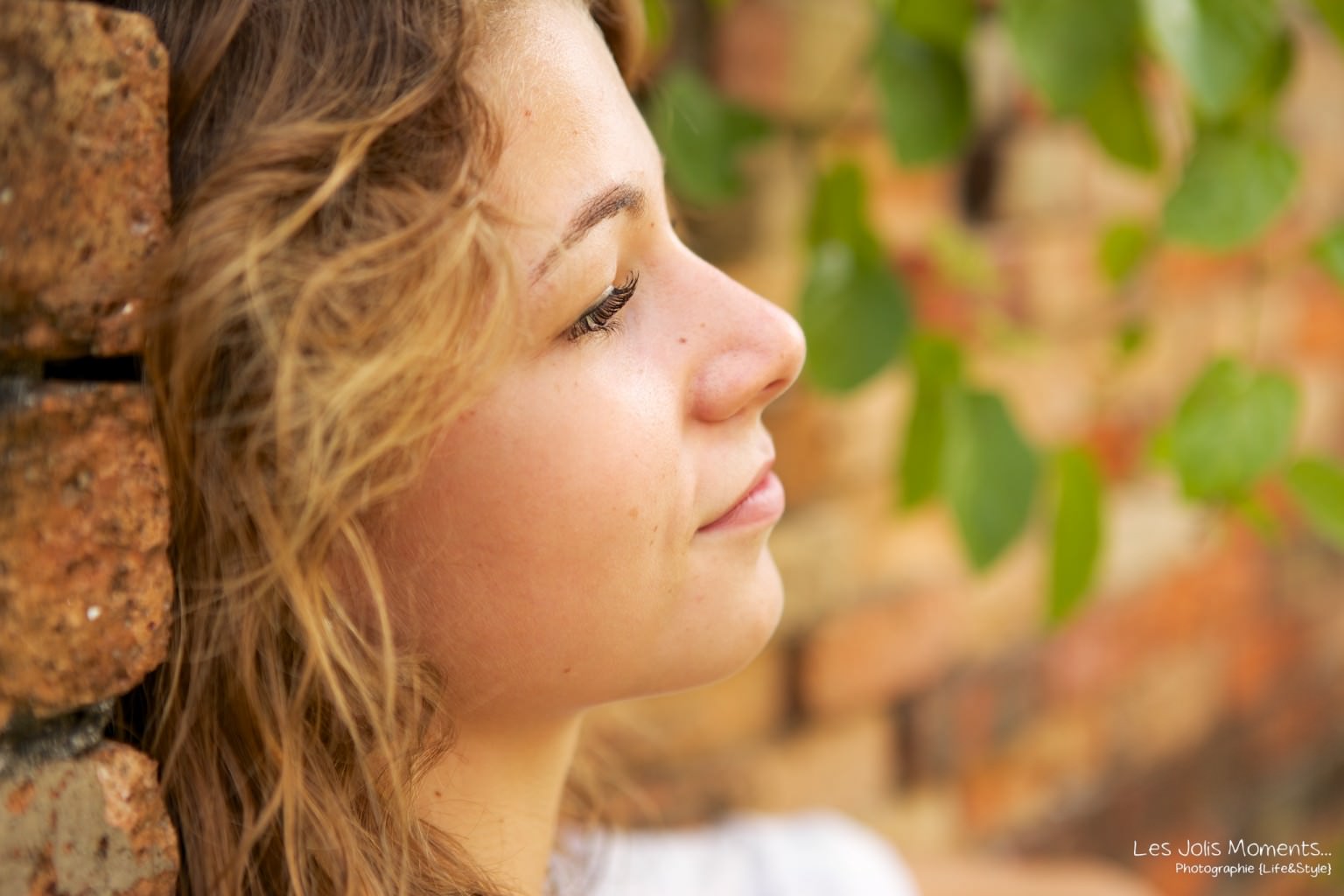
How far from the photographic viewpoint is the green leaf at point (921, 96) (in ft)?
2.87

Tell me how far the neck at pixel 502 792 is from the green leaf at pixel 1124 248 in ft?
2.22

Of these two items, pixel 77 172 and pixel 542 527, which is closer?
pixel 77 172

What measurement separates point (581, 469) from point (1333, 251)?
539mm

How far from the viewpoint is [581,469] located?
1.88 ft

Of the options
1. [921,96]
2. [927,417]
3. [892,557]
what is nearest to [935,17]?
[921,96]

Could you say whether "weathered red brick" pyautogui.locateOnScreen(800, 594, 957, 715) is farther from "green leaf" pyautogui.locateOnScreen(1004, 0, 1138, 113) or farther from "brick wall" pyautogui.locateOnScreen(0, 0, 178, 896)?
"brick wall" pyautogui.locateOnScreen(0, 0, 178, 896)

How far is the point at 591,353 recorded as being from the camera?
59cm

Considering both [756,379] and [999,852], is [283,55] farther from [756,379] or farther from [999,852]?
[999,852]

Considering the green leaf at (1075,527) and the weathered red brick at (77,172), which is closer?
the weathered red brick at (77,172)

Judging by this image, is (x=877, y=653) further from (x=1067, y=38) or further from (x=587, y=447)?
(x=587, y=447)

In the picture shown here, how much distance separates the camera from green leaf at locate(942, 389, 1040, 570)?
88 centimetres

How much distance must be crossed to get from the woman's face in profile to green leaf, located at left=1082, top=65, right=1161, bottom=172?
418 mm

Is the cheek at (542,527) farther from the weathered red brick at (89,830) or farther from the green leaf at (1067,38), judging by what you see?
the green leaf at (1067,38)

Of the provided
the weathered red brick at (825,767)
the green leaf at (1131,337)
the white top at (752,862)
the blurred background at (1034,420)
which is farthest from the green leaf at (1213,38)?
the weathered red brick at (825,767)
